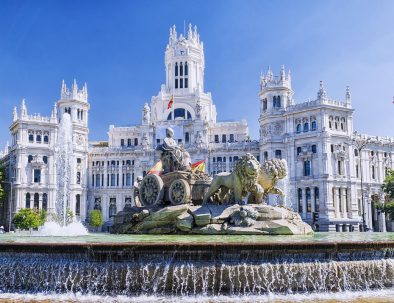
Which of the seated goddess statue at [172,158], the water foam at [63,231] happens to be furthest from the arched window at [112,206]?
the seated goddess statue at [172,158]

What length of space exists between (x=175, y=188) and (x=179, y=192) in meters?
0.34

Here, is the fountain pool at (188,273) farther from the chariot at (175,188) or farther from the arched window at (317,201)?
the arched window at (317,201)

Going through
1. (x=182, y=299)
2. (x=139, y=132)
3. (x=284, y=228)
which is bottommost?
(x=182, y=299)

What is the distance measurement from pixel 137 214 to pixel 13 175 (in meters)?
71.0

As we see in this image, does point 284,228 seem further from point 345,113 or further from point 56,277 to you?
point 345,113

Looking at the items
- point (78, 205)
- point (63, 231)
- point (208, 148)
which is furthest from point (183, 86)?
point (63, 231)

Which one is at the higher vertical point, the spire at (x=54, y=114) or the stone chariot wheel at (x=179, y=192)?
the spire at (x=54, y=114)

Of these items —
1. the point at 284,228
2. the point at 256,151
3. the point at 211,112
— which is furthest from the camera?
the point at 211,112

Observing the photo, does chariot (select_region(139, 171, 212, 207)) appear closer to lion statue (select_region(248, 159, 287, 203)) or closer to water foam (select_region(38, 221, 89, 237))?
lion statue (select_region(248, 159, 287, 203))

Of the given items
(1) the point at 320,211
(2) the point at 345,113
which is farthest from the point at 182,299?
(2) the point at 345,113

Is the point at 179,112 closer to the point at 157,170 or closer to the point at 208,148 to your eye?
the point at 208,148

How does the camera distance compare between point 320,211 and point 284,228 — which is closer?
point 284,228

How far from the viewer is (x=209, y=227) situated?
22.6 meters

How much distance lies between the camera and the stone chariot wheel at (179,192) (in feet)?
82.8
